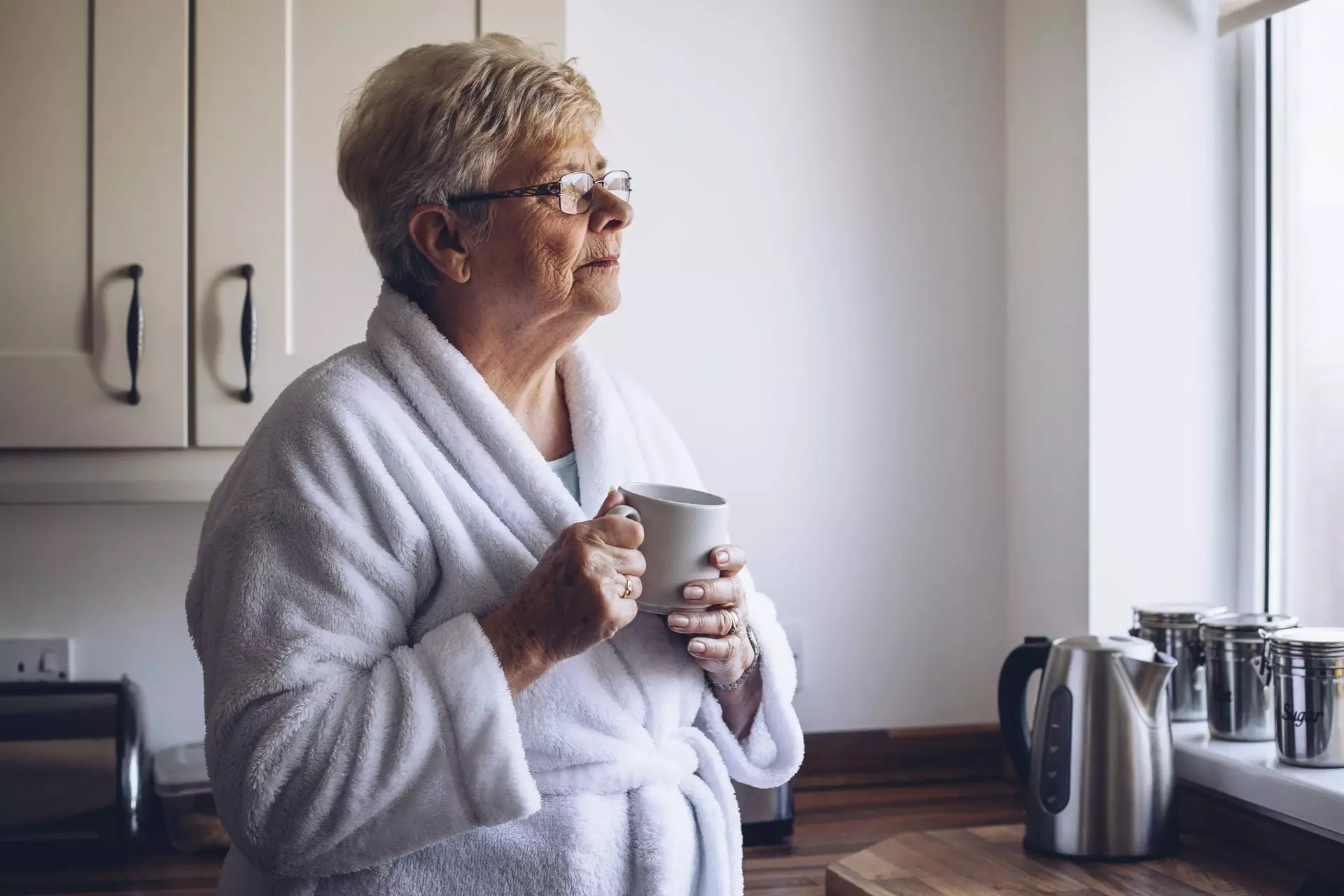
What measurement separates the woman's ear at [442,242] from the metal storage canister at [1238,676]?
1056 millimetres

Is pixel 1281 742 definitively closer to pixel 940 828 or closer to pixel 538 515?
pixel 940 828

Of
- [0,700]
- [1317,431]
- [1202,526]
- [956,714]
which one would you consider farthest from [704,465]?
[0,700]

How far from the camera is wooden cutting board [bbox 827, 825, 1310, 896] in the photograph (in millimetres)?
1364

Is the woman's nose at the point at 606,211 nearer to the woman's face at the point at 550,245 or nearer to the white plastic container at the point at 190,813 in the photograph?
the woman's face at the point at 550,245

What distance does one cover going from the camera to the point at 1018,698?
1557 millimetres

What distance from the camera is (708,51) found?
6.29 feet

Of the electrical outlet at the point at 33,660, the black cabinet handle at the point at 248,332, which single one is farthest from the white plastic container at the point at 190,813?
the black cabinet handle at the point at 248,332

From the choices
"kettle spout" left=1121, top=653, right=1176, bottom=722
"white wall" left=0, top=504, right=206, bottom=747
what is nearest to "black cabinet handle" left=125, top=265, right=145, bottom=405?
"white wall" left=0, top=504, right=206, bottom=747

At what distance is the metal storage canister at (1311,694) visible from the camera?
137 cm

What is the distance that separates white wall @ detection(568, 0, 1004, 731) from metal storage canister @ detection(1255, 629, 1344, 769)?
0.66 meters

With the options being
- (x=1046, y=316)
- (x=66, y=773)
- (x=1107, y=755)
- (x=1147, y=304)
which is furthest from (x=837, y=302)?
(x=66, y=773)

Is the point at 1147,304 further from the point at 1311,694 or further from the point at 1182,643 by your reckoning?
the point at 1311,694

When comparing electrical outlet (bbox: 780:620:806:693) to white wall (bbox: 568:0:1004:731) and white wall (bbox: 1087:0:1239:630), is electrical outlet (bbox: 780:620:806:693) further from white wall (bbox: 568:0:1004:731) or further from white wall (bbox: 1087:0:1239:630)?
white wall (bbox: 1087:0:1239:630)

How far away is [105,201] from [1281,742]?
155cm
